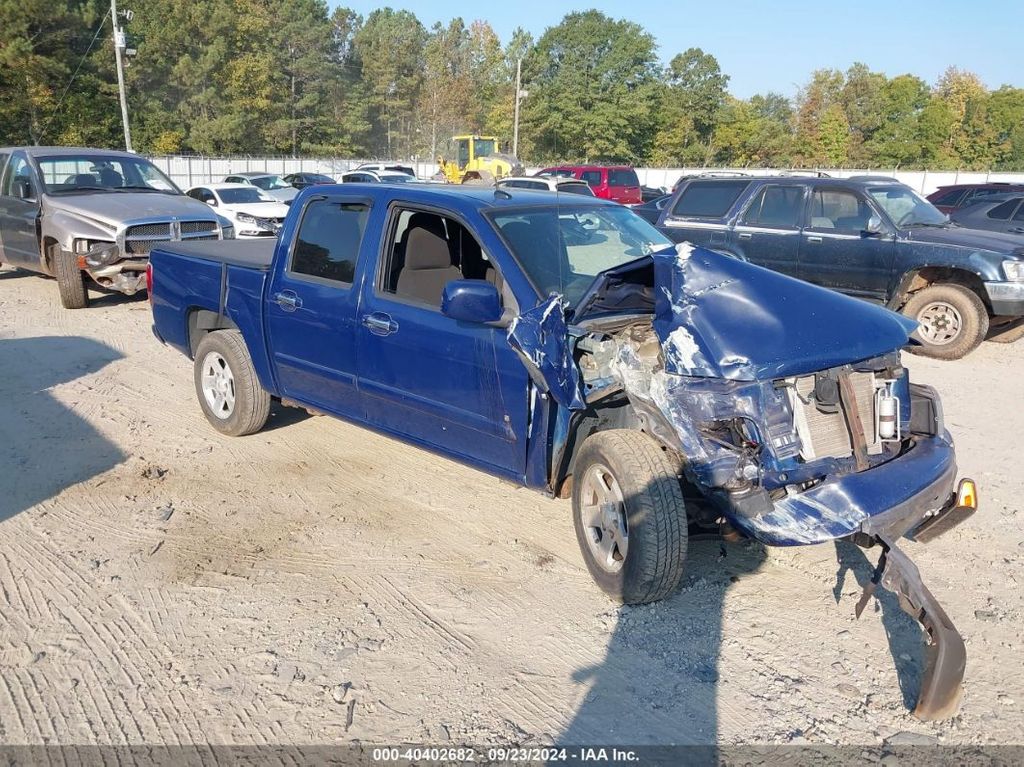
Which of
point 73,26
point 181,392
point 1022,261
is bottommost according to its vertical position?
point 181,392

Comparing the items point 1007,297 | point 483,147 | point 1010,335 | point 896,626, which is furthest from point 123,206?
point 483,147

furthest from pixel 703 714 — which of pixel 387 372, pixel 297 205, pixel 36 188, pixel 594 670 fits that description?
pixel 36 188

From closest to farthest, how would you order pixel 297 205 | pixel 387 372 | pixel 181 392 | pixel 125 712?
pixel 125 712 < pixel 387 372 < pixel 297 205 < pixel 181 392

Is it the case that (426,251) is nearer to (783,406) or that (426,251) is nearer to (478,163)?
(783,406)

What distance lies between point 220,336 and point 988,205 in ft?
44.2

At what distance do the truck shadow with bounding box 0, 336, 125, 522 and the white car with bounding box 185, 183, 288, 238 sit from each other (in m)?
7.89

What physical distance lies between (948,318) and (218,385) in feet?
25.3

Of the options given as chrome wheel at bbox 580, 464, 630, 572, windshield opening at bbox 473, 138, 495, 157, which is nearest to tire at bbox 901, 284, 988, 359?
chrome wheel at bbox 580, 464, 630, 572

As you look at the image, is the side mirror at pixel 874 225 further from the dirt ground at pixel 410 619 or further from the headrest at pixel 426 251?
the headrest at pixel 426 251

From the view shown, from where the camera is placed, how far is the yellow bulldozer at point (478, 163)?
102 feet

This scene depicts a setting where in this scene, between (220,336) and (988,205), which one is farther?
(988,205)

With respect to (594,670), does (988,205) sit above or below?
above

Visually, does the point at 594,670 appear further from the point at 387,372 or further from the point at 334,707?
the point at 387,372

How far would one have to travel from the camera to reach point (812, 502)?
11.1 feet
